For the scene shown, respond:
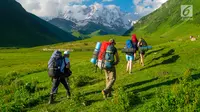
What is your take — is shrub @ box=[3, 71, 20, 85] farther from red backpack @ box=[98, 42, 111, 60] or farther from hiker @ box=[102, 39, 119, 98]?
red backpack @ box=[98, 42, 111, 60]

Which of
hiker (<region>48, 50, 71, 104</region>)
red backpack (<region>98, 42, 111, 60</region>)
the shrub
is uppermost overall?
red backpack (<region>98, 42, 111, 60</region>)

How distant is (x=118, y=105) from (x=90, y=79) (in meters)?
14.6

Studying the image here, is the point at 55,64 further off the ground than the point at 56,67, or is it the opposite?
the point at 55,64

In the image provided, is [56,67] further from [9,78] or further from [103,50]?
[9,78]

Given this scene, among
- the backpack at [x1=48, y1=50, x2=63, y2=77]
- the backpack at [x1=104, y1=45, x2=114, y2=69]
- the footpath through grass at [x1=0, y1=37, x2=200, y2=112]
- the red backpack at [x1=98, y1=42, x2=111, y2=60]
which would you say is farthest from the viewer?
the backpack at [x1=48, y1=50, x2=63, y2=77]

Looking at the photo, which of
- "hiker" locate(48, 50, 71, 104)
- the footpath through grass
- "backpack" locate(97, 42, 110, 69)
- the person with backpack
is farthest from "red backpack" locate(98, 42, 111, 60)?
"hiker" locate(48, 50, 71, 104)

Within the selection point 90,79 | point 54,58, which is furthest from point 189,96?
point 90,79

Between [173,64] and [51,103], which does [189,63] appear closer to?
[173,64]

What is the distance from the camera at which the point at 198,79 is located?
20.3 m

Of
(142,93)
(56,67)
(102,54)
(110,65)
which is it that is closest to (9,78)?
(56,67)

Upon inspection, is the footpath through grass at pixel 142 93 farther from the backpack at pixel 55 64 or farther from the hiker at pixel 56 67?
the backpack at pixel 55 64

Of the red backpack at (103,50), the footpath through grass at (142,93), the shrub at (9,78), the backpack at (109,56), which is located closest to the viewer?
the footpath through grass at (142,93)

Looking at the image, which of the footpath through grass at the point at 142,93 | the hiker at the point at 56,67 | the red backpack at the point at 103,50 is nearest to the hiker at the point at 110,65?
the red backpack at the point at 103,50

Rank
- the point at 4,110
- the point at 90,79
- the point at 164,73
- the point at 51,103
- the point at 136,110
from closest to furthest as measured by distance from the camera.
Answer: the point at 136,110, the point at 4,110, the point at 51,103, the point at 164,73, the point at 90,79
